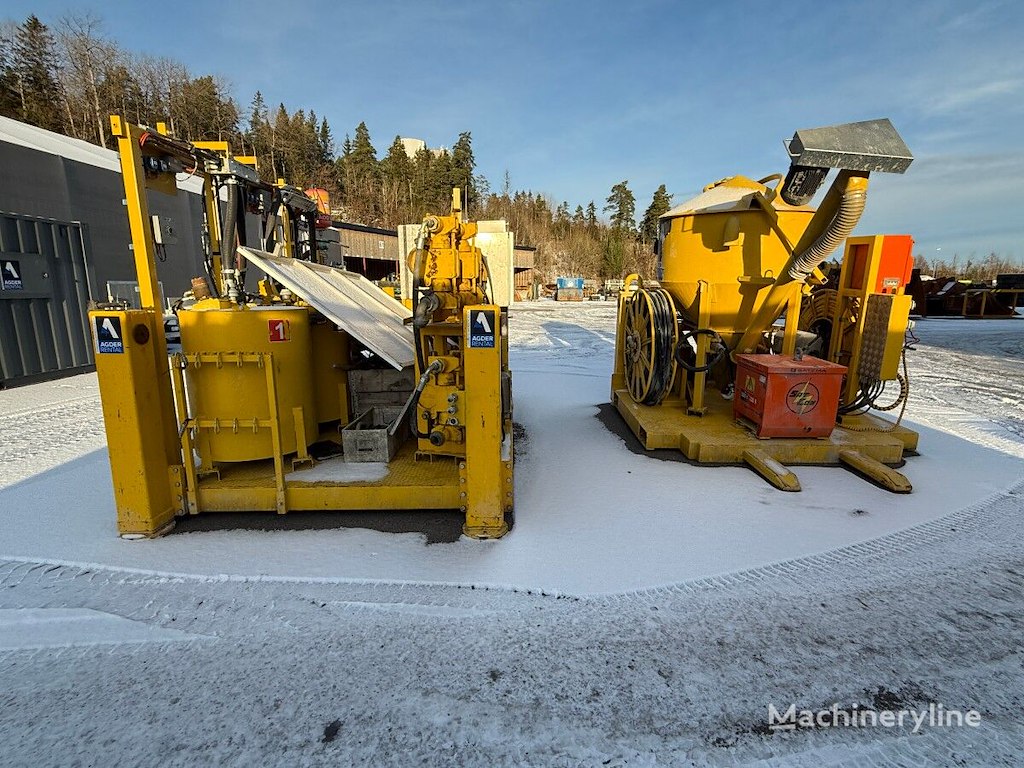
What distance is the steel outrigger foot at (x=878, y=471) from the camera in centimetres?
421

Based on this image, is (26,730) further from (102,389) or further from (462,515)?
(462,515)

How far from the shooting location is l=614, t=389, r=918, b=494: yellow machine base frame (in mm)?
4414

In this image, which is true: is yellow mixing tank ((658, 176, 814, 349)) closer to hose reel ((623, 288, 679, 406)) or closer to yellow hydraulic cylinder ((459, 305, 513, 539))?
hose reel ((623, 288, 679, 406))

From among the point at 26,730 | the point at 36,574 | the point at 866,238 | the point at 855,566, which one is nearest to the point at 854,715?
the point at 855,566

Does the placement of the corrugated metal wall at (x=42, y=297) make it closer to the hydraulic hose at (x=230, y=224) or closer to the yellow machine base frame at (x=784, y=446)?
the hydraulic hose at (x=230, y=224)

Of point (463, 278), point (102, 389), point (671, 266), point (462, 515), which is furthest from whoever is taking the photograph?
point (671, 266)

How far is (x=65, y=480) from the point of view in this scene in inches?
174

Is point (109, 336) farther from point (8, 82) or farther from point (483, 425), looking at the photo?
point (8, 82)

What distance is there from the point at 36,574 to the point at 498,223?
531cm

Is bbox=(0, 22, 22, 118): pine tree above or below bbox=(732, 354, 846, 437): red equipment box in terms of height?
Answer: above

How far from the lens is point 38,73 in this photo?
3309 cm

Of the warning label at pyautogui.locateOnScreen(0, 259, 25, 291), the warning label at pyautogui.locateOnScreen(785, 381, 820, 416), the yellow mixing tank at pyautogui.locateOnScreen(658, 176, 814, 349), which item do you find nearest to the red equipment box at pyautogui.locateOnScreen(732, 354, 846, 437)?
the warning label at pyautogui.locateOnScreen(785, 381, 820, 416)

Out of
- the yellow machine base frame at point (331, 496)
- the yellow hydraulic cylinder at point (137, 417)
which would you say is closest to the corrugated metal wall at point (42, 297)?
the yellow hydraulic cylinder at point (137, 417)

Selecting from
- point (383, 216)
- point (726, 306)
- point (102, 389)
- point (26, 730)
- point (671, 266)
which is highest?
point (383, 216)
